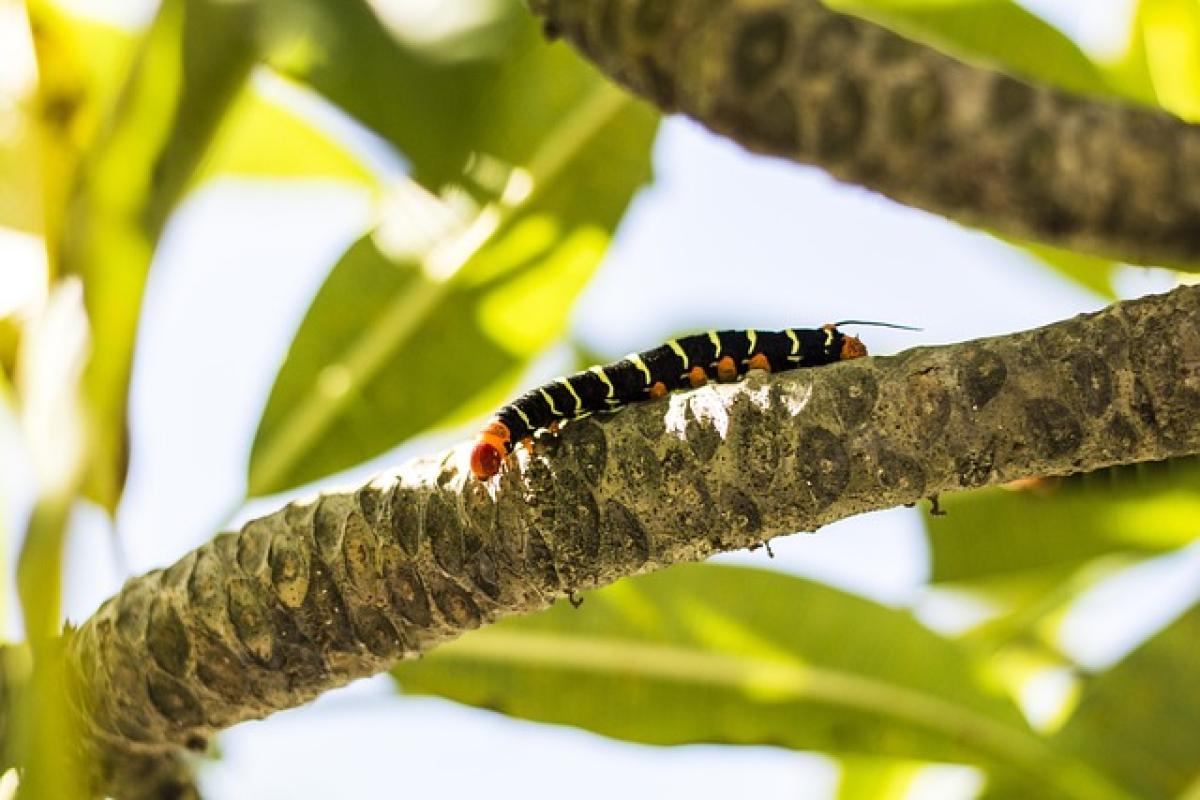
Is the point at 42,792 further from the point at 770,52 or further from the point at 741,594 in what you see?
the point at 741,594

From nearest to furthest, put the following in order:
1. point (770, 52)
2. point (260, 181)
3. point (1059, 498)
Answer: point (770, 52) < point (1059, 498) < point (260, 181)

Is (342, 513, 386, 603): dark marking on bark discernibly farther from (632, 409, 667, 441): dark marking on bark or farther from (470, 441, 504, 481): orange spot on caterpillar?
(632, 409, 667, 441): dark marking on bark

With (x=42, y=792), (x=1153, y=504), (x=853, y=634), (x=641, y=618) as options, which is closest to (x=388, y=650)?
(x=42, y=792)

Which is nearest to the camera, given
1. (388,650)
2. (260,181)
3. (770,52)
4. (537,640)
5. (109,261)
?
(770,52)

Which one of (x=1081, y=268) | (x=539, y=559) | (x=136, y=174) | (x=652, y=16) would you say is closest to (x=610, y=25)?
(x=652, y=16)

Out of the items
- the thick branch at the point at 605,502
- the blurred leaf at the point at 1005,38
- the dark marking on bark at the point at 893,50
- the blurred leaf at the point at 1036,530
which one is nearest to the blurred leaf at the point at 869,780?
the blurred leaf at the point at 1036,530

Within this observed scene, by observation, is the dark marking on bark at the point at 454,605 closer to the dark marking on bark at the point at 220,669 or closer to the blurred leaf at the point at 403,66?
the dark marking on bark at the point at 220,669
